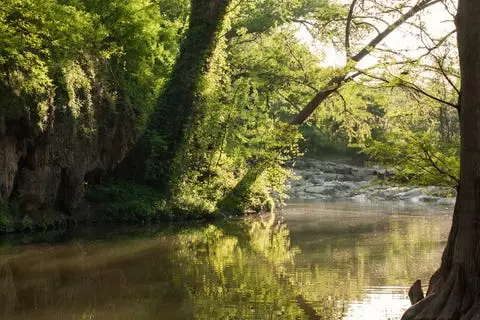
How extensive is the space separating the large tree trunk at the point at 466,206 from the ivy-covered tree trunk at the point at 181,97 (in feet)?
58.3

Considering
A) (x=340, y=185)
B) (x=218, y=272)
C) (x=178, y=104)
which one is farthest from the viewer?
(x=340, y=185)

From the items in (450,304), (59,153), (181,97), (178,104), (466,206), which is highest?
(181,97)

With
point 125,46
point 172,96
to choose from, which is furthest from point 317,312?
point 125,46

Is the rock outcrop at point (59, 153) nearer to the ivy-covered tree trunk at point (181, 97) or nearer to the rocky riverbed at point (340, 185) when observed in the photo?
the ivy-covered tree trunk at point (181, 97)

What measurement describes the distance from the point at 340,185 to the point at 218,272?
3519 cm

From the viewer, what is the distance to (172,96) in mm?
24047

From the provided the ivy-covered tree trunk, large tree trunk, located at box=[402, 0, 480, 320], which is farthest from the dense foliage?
large tree trunk, located at box=[402, 0, 480, 320]

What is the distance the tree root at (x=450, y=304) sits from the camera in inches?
230

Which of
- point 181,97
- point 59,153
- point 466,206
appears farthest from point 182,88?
point 466,206

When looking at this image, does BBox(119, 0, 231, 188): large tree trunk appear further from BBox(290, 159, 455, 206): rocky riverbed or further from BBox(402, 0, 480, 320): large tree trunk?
BBox(402, 0, 480, 320): large tree trunk

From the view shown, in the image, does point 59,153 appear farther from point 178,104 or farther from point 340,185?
point 340,185

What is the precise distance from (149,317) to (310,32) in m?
22.3

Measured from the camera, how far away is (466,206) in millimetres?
6254

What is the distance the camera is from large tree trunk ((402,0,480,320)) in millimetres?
5980
